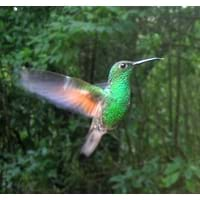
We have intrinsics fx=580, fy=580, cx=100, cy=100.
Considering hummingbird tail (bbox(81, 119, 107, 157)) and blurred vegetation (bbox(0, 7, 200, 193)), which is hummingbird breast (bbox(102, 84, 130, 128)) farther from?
blurred vegetation (bbox(0, 7, 200, 193))

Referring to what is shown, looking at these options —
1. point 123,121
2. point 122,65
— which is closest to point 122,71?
point 122,65

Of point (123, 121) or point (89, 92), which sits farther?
point (123, 121)

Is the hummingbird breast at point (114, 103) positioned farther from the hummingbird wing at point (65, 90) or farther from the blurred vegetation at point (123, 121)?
the blurred vegetation at point (123, 121)

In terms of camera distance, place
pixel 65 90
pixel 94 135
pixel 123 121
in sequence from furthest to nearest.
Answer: pixel 123 121 → pixel 94 135 → pixel 65 90

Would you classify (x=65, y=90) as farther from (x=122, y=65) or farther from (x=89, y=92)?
(x=122, y=65)

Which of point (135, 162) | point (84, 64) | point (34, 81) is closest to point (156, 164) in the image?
point (135, 162)

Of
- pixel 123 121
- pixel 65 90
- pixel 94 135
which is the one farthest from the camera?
pixel 123 121
